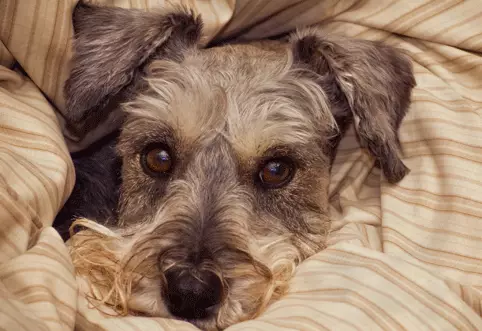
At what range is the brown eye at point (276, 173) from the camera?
2.80 m

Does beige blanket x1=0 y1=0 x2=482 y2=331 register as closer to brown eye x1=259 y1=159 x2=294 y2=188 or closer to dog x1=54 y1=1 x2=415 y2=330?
dog x1=54 y1=1 x2=415 y2=330

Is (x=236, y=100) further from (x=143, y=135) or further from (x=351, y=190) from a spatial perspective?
(x=351, y=190)

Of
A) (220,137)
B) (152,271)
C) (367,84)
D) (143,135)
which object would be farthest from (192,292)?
(367,84)

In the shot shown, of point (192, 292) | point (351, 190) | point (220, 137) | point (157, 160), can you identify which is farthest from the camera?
point (351, 190)

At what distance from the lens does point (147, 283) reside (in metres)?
2.36

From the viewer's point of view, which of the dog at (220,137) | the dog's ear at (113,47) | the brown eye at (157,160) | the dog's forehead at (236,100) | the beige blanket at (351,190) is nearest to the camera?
the beige blanket at (351,190)

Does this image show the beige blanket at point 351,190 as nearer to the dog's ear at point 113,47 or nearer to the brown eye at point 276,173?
the dog's ear at point 113,47

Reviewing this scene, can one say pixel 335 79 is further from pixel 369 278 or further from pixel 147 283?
pixel 147 283

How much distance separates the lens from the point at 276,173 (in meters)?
2.81

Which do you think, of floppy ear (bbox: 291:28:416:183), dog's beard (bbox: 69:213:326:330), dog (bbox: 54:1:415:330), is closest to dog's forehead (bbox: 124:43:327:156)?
dog (bbox: 54:1:415:330)

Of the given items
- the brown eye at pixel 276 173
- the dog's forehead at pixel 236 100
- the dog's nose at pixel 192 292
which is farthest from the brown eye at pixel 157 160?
the dog's nose at pixel 192 292

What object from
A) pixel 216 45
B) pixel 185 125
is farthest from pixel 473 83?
pixel 185 125

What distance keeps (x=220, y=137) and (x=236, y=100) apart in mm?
175

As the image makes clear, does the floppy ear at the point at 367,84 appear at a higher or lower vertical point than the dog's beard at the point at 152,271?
higher
